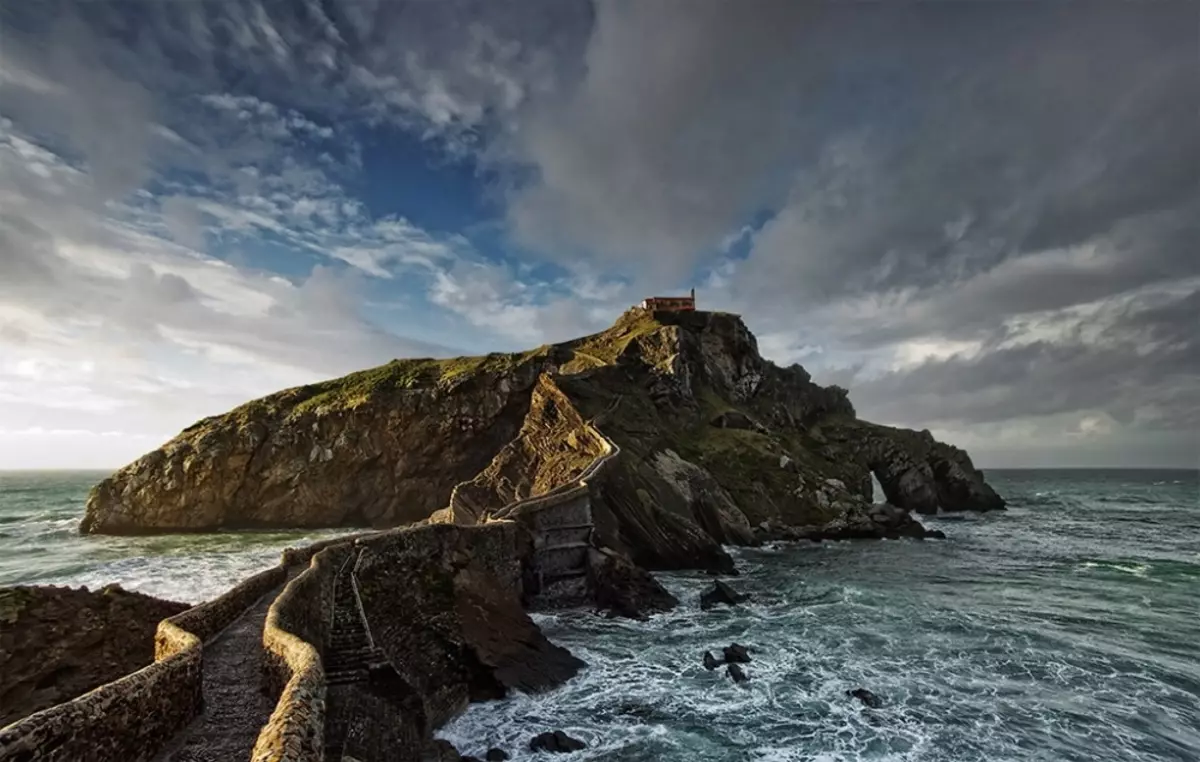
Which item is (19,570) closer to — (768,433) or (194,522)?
(194,522)

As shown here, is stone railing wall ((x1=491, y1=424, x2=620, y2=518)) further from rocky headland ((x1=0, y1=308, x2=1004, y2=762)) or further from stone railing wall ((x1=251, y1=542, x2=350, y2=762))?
stone railing wall ((x1=251, y1=542, x2=350, y2=762))

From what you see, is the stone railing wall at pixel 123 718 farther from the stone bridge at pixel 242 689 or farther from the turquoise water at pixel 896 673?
the turquoise water at pixel 896 673

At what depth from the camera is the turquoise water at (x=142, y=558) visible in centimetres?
4402

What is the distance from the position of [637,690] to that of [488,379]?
6652 cm

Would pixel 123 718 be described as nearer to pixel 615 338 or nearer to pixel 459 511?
pixel 459 511

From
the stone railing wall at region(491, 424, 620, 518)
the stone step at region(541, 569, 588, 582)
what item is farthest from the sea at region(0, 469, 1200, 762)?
the stone railing wall at region(491, 424, 620, 518)

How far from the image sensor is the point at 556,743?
20250 millimetres

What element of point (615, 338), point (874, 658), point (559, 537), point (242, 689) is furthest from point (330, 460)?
point (242, 689)

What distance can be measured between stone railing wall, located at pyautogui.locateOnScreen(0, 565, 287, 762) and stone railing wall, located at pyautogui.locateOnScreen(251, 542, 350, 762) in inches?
66.5

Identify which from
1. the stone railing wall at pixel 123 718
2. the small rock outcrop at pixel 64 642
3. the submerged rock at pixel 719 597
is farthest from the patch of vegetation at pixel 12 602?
the submerged rock at pixel 719 597

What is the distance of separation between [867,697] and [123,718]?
24.3 metres

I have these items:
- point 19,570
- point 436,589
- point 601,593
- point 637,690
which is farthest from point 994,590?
point 19,570

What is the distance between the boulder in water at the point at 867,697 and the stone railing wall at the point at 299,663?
20358 millimetres

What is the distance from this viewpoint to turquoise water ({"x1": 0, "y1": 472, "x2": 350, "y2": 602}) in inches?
1733
